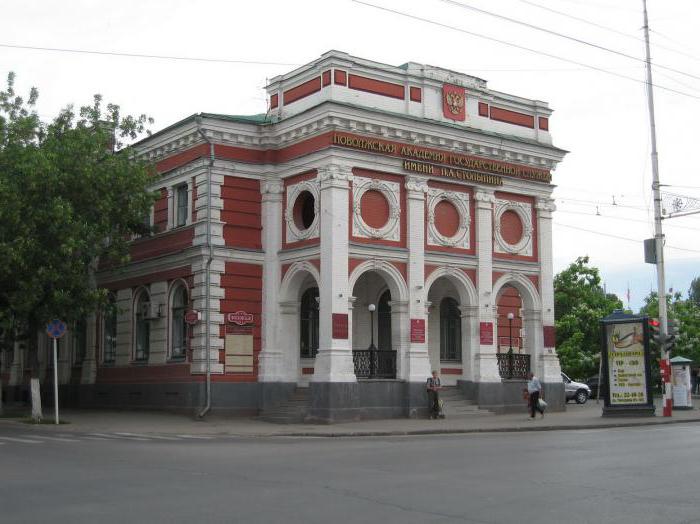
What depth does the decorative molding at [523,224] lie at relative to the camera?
1318 inches

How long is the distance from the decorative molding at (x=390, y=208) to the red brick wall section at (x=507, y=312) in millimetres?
6954

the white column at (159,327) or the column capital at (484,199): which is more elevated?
the column capital at (484,199)

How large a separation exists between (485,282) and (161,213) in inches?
474

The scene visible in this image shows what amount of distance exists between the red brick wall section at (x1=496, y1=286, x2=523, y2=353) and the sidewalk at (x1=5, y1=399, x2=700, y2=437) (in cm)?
417

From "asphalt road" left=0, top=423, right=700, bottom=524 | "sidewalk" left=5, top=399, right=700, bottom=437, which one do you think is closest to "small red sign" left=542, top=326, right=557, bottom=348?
"sidewalk" left=5, top=399, right=700, bottom=437

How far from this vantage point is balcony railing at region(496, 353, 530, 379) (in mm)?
33562

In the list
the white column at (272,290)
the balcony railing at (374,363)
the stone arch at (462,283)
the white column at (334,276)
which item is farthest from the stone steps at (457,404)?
the white column at (272,290)

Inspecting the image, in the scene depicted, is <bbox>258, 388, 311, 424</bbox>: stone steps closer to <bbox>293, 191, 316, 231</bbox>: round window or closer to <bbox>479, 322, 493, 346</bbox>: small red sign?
<bbox>293, 191, 316, 231</bbox>: round window

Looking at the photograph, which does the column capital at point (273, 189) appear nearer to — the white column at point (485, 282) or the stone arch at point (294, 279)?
the stone arch at point (294, 279)

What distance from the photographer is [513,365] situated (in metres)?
33.8

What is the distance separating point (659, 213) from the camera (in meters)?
31.3

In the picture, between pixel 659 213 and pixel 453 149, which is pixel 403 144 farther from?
pixel 659 213

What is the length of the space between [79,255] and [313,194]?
7621 millimetres

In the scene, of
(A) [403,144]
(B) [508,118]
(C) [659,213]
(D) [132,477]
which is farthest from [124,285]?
(D) [132,477]
